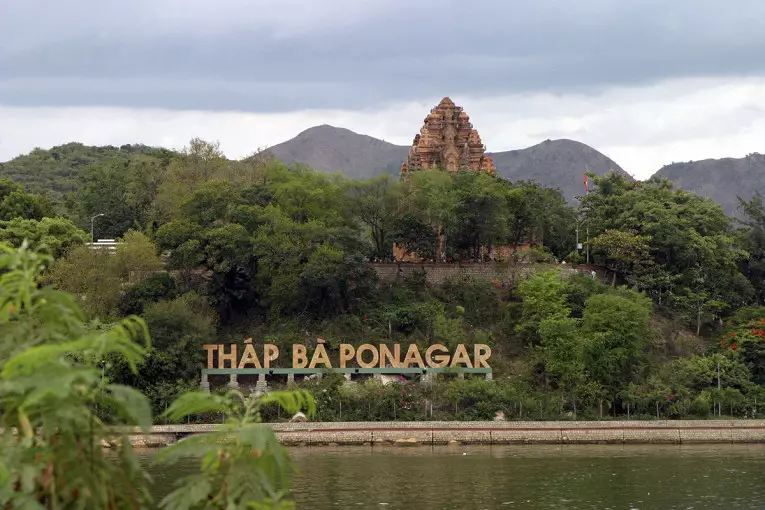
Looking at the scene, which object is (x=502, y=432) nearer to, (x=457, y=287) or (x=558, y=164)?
(x=457, y=287)

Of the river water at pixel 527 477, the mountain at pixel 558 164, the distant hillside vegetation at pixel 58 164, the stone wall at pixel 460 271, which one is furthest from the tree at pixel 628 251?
the mountain at pixel 558 164

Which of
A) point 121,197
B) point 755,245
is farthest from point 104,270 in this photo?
point 755,245

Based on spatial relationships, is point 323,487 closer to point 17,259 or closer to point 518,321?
point 518,321

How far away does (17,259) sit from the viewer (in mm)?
11047

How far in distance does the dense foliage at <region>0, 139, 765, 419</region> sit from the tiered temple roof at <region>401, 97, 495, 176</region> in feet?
18.7

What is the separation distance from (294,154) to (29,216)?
82.3 m

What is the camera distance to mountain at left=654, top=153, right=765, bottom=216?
170500 millimetres

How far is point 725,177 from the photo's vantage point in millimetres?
174250

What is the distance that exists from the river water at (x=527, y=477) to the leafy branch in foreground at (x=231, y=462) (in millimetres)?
27373

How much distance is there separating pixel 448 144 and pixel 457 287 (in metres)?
16.8

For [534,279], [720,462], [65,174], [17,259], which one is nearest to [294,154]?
[65,174]

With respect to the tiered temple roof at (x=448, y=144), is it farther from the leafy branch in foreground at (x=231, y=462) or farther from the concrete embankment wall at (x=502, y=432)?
the leafy branch in foreground at (x=231, y=462)

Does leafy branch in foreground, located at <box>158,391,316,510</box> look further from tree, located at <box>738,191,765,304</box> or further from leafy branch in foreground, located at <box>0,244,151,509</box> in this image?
tree, located at <box>738,191,765,304</box>

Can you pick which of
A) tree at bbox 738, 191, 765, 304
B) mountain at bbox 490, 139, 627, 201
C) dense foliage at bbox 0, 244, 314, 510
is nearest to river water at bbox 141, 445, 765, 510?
tree at bbox 738, 191, 765, 304
